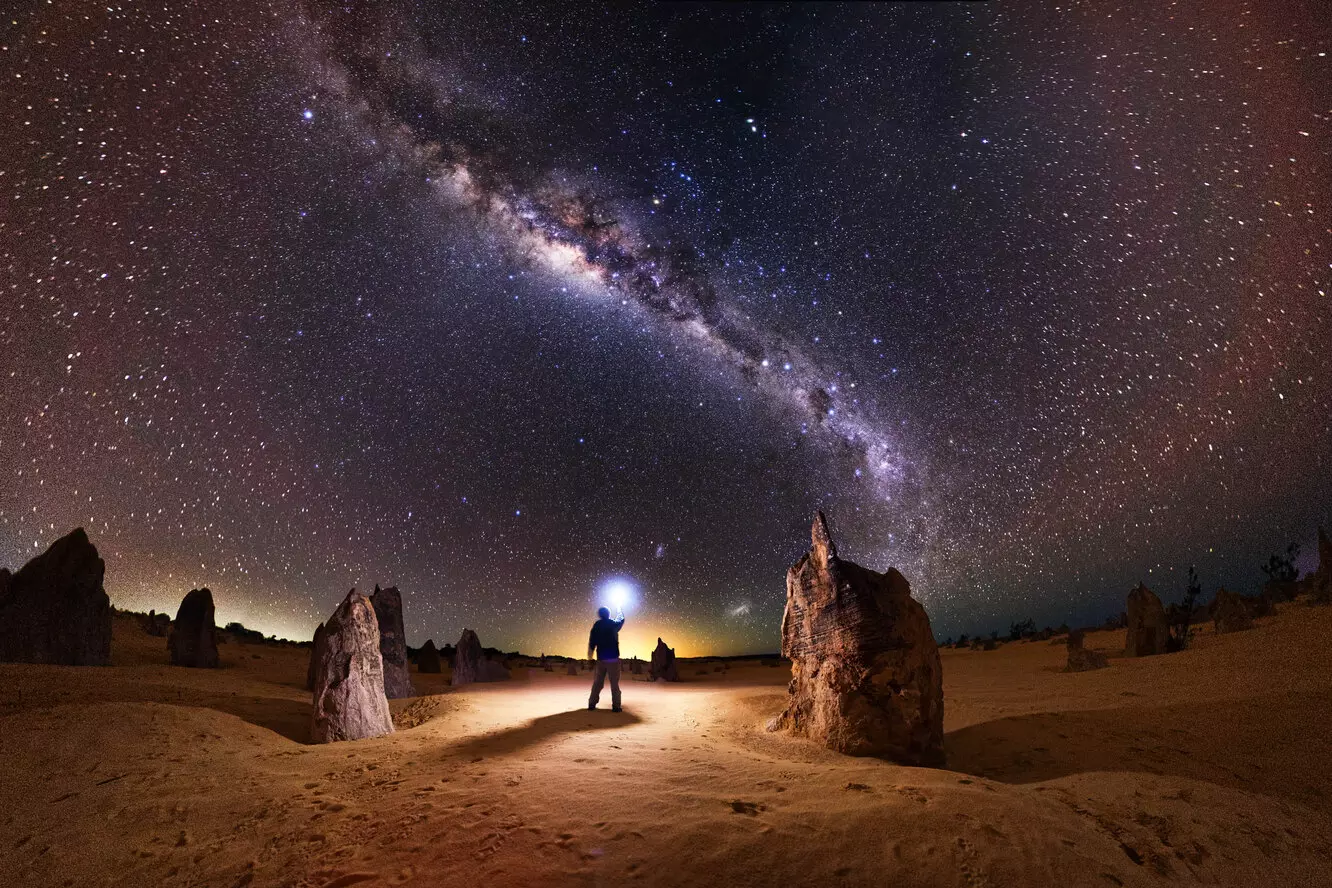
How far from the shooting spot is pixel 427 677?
2475cm

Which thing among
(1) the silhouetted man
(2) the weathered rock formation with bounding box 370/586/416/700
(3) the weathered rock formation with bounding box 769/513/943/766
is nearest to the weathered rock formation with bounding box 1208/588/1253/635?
(3) the weathered rock formation with bounding box 769/513/943/766

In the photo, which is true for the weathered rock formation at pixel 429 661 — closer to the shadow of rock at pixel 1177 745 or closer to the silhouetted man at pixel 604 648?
the silhouetted man at pixel 604 648

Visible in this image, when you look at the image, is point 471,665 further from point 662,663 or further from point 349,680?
point 349,680

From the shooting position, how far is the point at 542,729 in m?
9.93

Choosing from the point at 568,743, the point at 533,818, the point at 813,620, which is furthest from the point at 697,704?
the point at 533,818

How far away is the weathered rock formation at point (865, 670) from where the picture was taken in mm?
8656

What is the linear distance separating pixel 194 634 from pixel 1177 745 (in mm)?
26333

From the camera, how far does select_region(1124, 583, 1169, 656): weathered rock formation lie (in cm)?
1634

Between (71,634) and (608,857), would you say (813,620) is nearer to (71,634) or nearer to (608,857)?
(608,857)

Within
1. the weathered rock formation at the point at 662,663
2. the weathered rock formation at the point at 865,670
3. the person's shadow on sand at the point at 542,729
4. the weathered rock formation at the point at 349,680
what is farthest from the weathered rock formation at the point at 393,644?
the weathered rock formation at the point at 865,670

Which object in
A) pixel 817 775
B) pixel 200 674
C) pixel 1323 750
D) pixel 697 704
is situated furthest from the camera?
pixel 200 674

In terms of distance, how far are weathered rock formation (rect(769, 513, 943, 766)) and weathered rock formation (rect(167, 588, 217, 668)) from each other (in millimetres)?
20189

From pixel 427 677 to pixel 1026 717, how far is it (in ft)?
76.9

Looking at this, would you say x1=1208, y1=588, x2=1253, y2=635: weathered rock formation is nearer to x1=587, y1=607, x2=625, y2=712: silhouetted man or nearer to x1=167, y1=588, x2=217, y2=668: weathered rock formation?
x1=587, y1=607, x2=625, y2=712: silhouetted man
